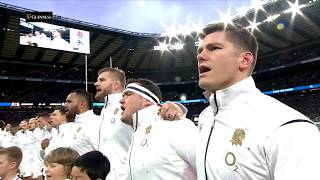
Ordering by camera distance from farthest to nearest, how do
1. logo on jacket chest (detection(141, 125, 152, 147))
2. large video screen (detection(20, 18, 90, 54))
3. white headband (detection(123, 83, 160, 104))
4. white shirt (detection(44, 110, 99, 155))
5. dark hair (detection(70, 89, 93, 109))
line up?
large video screen (detection(20, 18, 90, 54)) < dark hair (detection(70, 89, 93, 109)) < white shirt (detection(44, 110, 99, 155)) < white headband (detection(123, 83, 160, 104)) < logo on jacket chest (detection(141, 125, 152, 147))

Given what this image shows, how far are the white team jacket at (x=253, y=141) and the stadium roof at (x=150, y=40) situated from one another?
94.2 ft

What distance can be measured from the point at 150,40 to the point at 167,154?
37.2 meters

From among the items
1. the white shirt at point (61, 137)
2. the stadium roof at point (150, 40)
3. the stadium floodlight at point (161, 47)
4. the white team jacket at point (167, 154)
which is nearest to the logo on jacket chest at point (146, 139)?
the white team jacket at point (167, 154)

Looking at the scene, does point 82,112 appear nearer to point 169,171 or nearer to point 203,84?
point 169,171

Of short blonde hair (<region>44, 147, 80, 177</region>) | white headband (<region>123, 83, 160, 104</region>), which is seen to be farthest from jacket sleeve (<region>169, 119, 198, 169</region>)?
short blonde hair (<region>44, 147, 80, 177</region>)

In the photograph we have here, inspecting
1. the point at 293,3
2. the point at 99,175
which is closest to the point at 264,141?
the point at 99,175

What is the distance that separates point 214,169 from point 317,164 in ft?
1.85

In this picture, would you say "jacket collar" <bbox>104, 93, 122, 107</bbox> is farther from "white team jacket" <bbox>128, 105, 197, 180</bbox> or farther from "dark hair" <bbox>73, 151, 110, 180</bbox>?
"white team jacket" <bbox>128, 105, 197, 180</bbox>

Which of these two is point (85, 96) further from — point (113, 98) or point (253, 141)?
point (253, 141)

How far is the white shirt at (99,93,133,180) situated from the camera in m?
4.29

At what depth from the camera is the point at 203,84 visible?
213cm

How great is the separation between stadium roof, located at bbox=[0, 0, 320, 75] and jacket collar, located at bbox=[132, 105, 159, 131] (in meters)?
27.1

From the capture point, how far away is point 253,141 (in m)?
1.73

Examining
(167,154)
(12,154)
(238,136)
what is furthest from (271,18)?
(238,136)
